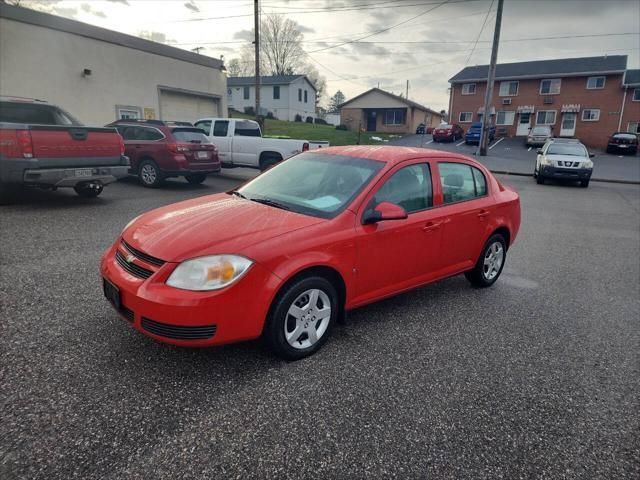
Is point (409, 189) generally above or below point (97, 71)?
below

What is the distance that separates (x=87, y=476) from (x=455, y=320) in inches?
125

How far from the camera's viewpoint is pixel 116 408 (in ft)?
8.35

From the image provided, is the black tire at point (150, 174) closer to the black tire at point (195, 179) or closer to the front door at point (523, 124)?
the black tire at point (195, 179)

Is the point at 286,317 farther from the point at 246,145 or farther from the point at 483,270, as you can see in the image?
the point at 246,145

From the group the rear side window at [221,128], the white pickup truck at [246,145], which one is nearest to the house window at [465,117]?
the white pickup truck at [246,145]

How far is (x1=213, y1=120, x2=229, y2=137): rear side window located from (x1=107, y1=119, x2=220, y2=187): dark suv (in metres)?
2.29

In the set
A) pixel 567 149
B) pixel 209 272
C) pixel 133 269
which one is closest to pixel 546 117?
pixel 567 149

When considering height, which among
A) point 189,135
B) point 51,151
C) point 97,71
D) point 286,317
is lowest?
point 286,317

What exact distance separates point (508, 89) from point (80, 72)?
37735mm

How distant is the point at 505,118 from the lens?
40594mm

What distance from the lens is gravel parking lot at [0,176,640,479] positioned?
224cm

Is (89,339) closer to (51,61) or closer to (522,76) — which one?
(51,61)

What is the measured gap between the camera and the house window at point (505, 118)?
4028 cm

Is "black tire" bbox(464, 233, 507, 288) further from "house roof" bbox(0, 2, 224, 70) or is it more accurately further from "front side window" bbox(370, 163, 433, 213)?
"house roof" bbox(0, 2, 224, 70)
